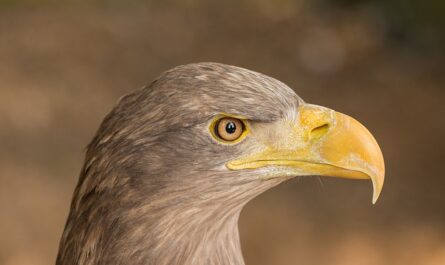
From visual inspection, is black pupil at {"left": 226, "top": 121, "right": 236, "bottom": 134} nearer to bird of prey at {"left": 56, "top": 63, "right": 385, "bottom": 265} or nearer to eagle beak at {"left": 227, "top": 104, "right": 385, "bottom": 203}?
bird of prey at {"left": 56, "top": 63, "right": 385, "bottom": 265}

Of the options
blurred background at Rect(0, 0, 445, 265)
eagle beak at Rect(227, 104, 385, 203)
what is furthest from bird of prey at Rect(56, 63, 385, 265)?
blurred background at Rect(0, 0, 445, 265)

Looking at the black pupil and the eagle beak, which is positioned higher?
the black pupil

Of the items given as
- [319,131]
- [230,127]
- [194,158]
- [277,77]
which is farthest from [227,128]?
[277,77]

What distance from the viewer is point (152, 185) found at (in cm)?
296

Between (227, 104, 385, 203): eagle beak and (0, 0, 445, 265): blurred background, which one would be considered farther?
(0, 0, 445, 265): blurred background

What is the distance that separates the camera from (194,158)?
2977mm

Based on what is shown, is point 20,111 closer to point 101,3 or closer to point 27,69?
point 27,69

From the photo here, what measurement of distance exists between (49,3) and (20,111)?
257cm

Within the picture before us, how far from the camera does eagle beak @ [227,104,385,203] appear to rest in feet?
9.71

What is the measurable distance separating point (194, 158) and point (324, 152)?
0.45m

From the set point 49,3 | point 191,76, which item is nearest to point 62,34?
point 49,3

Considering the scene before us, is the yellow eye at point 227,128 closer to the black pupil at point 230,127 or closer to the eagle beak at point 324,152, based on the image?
the black pupil at point 230,127

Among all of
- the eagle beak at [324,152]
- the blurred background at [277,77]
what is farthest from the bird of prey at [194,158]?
the blurred background at [277,77]

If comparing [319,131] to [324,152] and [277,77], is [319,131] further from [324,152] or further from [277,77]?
[277,77]
